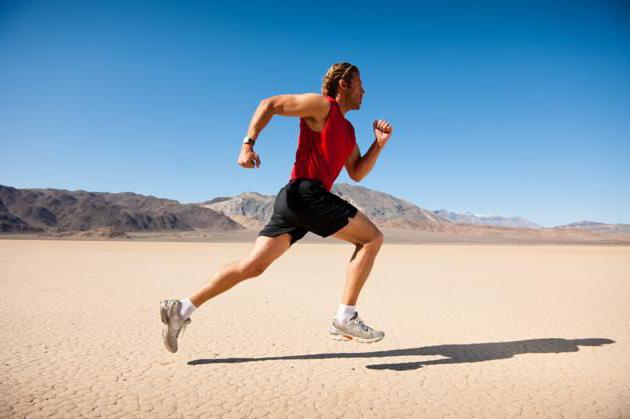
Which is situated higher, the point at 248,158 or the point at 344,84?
the point at 344,84

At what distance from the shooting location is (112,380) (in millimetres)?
2818

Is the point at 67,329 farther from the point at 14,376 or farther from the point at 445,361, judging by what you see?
the point at 445,361

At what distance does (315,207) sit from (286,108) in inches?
26.3

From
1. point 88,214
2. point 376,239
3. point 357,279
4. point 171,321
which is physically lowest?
point 171,321

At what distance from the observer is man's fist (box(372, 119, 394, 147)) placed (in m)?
3.46

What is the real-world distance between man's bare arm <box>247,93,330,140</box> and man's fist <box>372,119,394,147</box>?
658mm

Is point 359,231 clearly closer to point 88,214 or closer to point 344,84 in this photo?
point 344,84

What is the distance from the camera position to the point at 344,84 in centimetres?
324

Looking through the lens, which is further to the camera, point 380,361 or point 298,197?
point 380,361

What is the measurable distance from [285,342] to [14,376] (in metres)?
1.98

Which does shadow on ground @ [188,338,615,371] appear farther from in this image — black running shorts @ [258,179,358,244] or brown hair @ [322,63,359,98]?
brown hair @ [322,63,359,98]

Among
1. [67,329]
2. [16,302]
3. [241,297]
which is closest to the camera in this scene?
[67,329]

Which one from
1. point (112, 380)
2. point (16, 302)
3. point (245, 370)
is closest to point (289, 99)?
point (245, 370)

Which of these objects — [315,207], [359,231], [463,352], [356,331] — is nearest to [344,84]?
[315,207]
